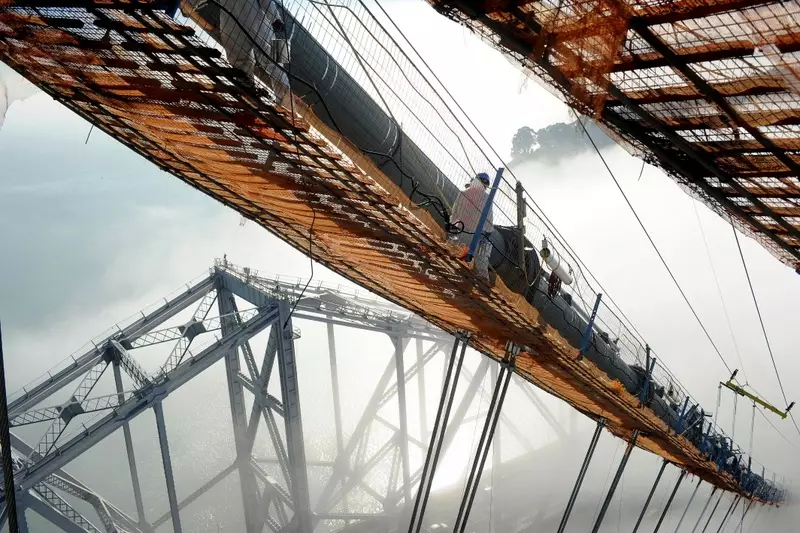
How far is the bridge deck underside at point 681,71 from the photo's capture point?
18.0 ft

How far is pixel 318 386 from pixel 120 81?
169 feet

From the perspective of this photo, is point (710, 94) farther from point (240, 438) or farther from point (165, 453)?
point (240, 438)

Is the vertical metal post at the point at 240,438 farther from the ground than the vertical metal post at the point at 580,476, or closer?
closer

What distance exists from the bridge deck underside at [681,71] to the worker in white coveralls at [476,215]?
144 centimetres

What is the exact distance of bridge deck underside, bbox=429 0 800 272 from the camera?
18.0 feet

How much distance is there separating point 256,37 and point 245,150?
140cm

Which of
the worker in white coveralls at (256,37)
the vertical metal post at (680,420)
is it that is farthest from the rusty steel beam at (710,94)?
the vertical metal post at (680,420)

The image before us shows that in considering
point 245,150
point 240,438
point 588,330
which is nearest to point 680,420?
point 588,330

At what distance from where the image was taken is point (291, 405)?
2095cm

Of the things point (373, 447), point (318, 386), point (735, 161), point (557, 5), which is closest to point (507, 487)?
point (373, 447)

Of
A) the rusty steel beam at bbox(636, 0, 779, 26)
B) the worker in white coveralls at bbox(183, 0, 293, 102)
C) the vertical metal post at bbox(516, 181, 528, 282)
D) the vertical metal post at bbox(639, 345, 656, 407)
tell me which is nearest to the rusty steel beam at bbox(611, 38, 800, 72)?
the rusty steel beam at bbox(636, 0, 779, 26)

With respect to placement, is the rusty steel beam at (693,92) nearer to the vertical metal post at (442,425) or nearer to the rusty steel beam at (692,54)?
the rusty steel beam at (692,54)

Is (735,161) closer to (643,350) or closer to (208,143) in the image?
(208,143)

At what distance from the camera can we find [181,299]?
76.7 feet
